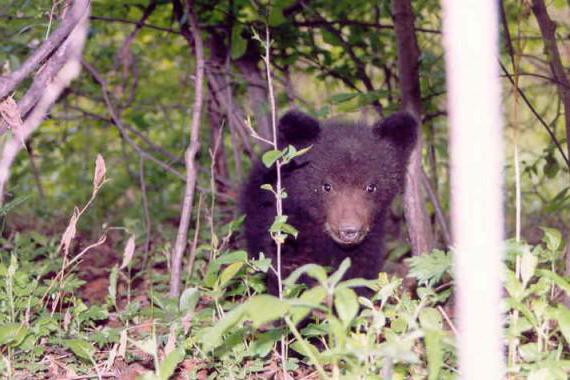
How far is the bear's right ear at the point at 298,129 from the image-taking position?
494 centimetres

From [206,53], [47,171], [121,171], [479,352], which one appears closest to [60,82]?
[479,352]

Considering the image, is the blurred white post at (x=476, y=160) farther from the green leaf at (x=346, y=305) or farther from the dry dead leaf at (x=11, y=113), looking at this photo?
the dry dead leaf at (x=11, y=113)

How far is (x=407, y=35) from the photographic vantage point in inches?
203

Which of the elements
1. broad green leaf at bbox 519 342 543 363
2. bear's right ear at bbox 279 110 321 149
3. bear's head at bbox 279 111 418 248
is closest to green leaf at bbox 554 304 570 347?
broad green leaf at bbox 519 342 543 363

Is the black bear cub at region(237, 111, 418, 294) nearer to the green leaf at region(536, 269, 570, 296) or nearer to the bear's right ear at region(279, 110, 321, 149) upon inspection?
the bear's right ear at region(279, 110, 321, 149)

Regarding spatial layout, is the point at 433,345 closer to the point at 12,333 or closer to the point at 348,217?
the point at 12,333

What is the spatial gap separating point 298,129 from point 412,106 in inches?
33.9

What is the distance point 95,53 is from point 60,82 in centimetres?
367

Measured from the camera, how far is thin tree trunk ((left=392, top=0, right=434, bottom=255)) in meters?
5.15

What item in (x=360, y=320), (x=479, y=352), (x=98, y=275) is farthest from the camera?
(x=98, y=275)

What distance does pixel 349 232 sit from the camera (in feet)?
15.6

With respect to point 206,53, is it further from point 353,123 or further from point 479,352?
point 479,352

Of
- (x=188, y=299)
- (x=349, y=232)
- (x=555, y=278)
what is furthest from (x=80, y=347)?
(x=555, y=278)

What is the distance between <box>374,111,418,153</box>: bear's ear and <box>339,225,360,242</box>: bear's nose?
29.6 inches
